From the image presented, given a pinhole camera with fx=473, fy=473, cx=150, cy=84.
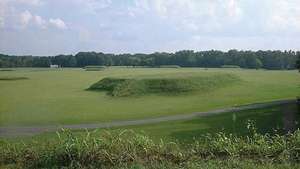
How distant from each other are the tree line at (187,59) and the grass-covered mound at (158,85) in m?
67.8

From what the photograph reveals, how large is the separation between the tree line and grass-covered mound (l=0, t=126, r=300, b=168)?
11481cm

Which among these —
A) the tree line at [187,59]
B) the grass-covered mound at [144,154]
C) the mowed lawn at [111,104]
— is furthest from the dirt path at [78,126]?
the tree line at [187,59]

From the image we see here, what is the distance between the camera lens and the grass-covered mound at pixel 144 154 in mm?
8344

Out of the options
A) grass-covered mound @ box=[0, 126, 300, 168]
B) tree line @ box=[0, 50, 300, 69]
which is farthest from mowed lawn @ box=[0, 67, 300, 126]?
tree line @ box=[0, 50, 300, 69]

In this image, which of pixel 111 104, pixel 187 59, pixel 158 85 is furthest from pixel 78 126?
pixel 187 59

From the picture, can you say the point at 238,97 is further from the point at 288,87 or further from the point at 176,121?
the point at 176,121

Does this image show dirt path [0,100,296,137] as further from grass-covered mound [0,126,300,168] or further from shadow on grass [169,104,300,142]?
grass-covered mound [0,126,300,168]

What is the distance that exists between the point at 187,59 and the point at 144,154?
14238 centimetres

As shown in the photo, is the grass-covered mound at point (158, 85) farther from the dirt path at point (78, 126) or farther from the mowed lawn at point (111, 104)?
the dirt path at point (78, 126)

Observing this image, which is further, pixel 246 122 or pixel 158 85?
pixel 158 85

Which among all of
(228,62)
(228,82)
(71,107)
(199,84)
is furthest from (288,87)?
(228,62)

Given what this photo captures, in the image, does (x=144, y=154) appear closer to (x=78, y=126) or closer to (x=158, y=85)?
(x=78, y=126)

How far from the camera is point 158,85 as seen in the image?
54.2 metres

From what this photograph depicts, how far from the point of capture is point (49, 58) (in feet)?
438
